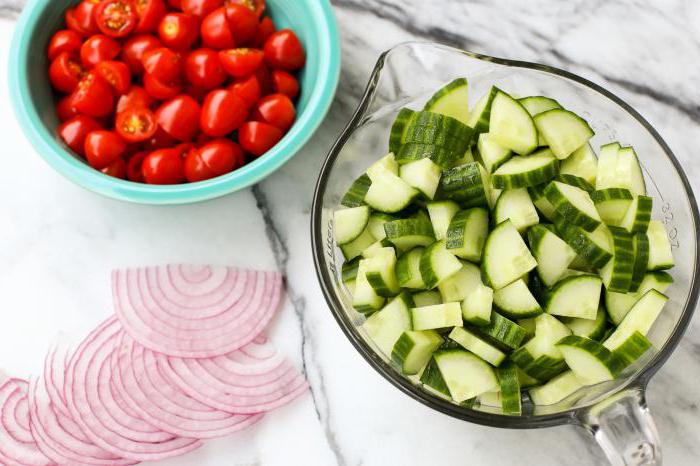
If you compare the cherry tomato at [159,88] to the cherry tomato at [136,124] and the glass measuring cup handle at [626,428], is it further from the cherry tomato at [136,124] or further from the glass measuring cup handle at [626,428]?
the glass measuring cup handle at [626,428]

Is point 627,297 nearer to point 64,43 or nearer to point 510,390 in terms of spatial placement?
point 510,390

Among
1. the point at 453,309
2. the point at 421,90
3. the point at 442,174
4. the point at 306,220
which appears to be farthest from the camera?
the point at 306,220

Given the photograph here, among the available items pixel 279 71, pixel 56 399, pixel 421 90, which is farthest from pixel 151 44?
pixel 56 399

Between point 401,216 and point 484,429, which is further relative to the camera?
point 484,429

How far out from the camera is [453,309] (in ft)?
4.26

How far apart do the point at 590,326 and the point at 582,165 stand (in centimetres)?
32

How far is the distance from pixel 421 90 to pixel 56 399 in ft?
3.60

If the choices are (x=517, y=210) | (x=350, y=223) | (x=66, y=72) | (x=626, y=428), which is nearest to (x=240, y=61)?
(x=66, y=72)

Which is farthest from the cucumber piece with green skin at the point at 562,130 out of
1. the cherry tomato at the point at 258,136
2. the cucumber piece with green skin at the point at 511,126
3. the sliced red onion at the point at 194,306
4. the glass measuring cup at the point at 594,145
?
the sliced red onion at the point at 194,306

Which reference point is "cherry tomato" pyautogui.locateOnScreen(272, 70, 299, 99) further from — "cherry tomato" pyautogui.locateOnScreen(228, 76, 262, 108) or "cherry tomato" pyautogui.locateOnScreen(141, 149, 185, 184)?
"cherry tomato" pyautogui.locateOnScreen(141, 149, 185, 184)

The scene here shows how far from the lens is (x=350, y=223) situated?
1.43 metres

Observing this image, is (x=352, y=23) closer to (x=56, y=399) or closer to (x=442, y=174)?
(x=442, y=174)

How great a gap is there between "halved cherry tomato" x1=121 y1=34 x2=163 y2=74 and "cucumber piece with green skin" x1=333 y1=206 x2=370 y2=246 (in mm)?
643

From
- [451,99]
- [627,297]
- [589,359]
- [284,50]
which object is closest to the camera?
[589,359]
